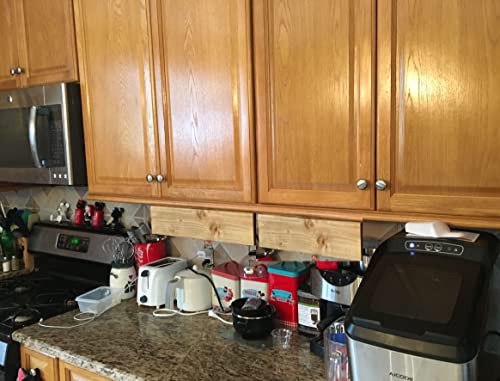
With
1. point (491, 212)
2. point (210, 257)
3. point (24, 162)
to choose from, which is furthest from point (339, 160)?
point (24, 162)

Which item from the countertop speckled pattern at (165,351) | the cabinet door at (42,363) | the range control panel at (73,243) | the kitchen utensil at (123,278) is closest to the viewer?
the countertop speckled pattern at (165,351)

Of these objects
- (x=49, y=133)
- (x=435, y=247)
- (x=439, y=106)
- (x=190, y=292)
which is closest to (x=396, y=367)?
(x=435, y=247)

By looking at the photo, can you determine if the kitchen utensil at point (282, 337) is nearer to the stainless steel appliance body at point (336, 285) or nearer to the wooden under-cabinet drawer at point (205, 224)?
the stainless steel appliance body at point (336, 285)

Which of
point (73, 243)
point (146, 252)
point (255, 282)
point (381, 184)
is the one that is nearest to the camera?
point (381, 184)

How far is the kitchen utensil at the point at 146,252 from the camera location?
2125 millimetres

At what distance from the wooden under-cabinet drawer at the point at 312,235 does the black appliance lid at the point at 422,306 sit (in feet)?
0.65

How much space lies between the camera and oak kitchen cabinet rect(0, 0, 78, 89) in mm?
1931

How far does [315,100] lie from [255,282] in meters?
0.82

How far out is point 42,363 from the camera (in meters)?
1.72

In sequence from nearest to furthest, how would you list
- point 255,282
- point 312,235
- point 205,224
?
1. point 312,235
2. point 205,224
3. point 255,282

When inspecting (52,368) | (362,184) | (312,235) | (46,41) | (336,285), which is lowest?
(52,368)

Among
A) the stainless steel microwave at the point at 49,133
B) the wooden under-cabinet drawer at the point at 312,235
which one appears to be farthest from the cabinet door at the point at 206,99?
the stainless steel microwave at the point at 49,133

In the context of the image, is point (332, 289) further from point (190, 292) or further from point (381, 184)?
point (190, 292)

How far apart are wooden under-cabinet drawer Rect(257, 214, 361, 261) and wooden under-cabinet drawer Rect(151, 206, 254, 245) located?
0.06 metres
